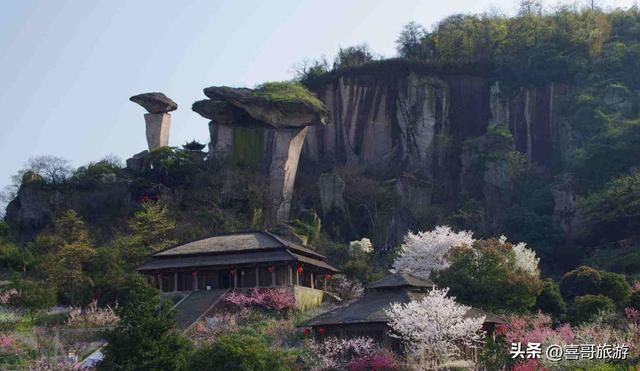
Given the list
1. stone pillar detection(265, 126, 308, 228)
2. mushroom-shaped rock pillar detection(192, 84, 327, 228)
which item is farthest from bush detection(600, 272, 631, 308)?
stone pillar detection(265, 126, 308, 228)

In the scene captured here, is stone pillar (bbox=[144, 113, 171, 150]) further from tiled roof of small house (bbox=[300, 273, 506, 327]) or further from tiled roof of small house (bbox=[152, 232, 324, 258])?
tiled roof of small house (bbox=[300, 273, 506, 327])

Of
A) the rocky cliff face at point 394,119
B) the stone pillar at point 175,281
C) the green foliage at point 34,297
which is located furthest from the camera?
the rocky cliff face at point 394,119

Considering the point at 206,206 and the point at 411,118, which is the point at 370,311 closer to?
the point at 206,206

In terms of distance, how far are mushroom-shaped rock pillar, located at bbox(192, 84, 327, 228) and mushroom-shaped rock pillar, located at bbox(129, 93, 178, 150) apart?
14.1 feet

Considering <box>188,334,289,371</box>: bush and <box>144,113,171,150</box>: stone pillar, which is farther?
<box>144,113,171,150</box>: stone pillar

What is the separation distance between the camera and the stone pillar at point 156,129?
78.8m

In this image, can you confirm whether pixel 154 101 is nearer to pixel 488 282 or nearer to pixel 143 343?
pixel 488 282

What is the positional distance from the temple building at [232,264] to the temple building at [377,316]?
9219 millimetres

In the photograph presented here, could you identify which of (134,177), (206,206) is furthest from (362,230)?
(134,177)

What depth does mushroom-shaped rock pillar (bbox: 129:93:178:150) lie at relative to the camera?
7862 centimetres

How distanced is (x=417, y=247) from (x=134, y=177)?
28.0 meters

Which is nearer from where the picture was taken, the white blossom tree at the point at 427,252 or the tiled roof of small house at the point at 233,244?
the tiled roof of small house at the point at 233,244

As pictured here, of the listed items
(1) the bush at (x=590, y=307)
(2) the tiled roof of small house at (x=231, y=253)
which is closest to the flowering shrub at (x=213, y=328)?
(2) the tiled roof of small house at (x=231, y=253)

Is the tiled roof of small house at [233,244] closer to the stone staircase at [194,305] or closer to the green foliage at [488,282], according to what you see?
the stone staircase at [194,305]
